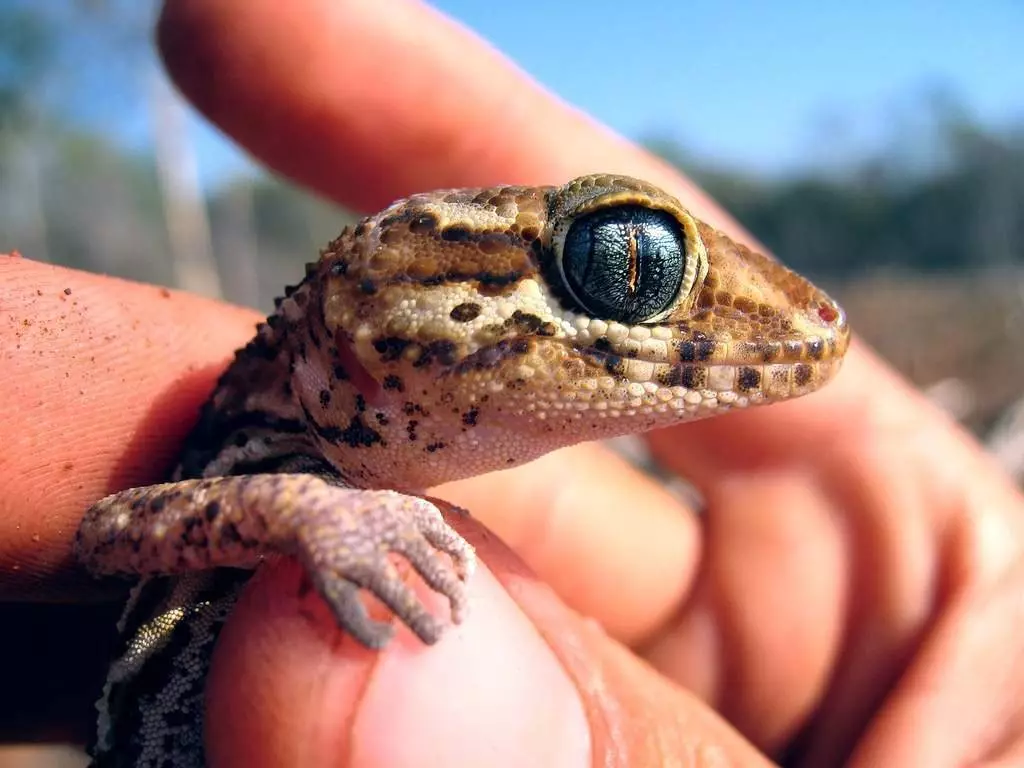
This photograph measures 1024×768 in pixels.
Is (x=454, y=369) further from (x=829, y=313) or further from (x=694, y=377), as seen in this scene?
(x=829, y=313)

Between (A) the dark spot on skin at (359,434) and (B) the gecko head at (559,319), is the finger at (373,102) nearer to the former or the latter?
(B) the gecko head at (559,319)

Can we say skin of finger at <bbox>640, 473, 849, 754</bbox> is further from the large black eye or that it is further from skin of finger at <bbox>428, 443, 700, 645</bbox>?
the large black eye

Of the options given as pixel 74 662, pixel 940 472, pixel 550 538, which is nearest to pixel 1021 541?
pixel 940 472

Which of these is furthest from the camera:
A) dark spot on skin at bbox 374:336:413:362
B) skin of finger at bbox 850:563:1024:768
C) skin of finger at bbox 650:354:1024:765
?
skin of finger at bbox 650:354:1024:765

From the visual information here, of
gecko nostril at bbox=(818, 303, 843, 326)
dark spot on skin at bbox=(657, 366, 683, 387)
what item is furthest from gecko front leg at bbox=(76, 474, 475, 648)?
gecko nostril at bbox=(818, 303, 843, 326)

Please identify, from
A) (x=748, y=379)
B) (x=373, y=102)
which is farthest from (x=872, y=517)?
(x=373, y=102)

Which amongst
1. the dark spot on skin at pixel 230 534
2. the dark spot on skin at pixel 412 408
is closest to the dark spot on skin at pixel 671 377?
the dark spot on skin at pixel 412 408

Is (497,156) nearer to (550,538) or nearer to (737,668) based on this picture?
(550,538)
